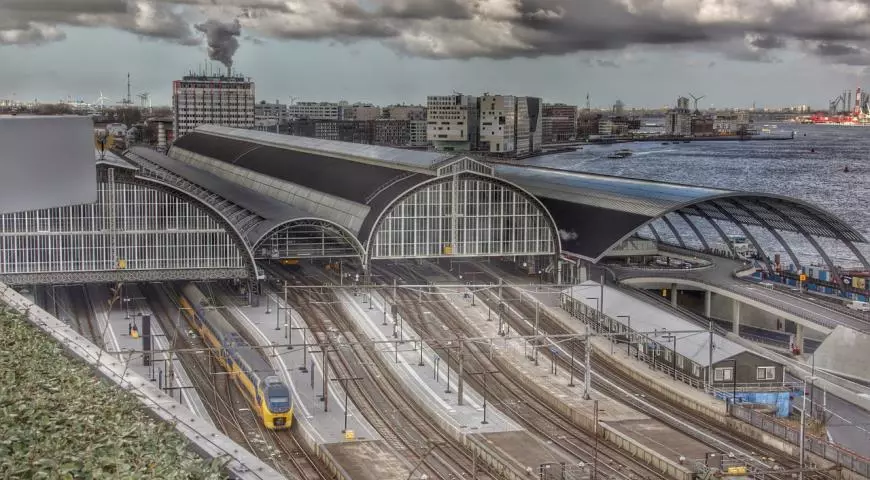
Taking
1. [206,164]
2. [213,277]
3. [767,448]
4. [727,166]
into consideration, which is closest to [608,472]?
[767,448]

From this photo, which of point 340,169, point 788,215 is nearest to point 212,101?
point 340,169

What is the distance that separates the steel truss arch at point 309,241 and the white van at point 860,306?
80.2ft

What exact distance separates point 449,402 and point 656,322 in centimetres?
1219

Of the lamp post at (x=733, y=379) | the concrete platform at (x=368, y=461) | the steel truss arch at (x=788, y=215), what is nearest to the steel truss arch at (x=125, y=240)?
the concrete platform at (x=368, y=461)

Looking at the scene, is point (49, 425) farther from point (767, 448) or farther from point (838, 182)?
point (838, 182)

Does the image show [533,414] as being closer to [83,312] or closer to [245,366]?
[245,366]

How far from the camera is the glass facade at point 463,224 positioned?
53.3 m

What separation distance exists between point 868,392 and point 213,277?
2917 cm

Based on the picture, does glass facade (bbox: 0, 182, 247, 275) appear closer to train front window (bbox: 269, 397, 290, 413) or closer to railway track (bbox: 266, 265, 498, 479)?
railway track (bbox: 266, 265, 498, 479)

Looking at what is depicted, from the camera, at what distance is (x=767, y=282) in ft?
191

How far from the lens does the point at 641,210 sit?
181ft

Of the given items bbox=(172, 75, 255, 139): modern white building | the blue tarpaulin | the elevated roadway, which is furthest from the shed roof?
bbox=(172, 75, 255, 139): modern white building

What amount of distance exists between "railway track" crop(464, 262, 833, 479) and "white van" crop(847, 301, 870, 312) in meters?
14.8

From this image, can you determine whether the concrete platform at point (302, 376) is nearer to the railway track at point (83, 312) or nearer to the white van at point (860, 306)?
the railway track at point (83, 312)
